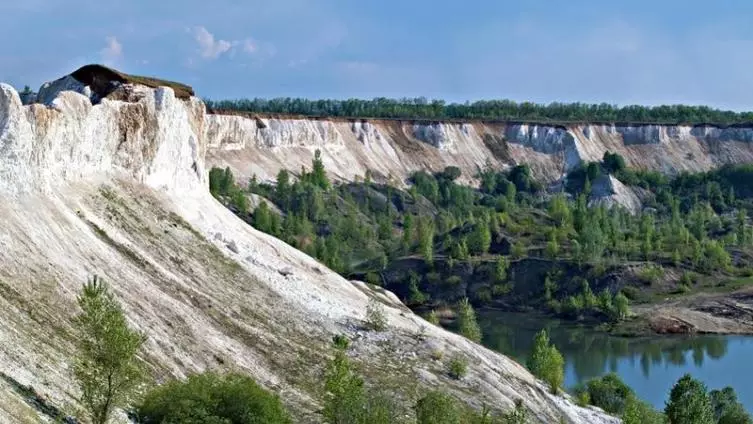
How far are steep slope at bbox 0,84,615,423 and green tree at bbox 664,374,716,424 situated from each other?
127 inches

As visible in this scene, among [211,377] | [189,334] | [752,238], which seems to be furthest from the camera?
[752,238]

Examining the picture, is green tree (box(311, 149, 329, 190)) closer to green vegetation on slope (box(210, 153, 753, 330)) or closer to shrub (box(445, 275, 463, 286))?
green vegetation on slope (box(210, 153, 753, 330))

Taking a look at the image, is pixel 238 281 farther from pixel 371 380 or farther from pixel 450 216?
pixel 450 216

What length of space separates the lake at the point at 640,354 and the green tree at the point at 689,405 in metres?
15.2

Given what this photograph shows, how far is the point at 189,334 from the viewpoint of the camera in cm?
3403

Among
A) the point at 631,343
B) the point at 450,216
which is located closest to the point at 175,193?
the point at 631,343

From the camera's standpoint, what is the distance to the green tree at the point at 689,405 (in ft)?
136

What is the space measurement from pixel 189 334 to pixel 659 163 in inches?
5468

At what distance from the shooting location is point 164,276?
37031mm

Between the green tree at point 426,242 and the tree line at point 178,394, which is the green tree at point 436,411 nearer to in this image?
the tree line at point 178,394

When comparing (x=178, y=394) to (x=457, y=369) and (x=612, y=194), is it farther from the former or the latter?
(x=612, y=194)

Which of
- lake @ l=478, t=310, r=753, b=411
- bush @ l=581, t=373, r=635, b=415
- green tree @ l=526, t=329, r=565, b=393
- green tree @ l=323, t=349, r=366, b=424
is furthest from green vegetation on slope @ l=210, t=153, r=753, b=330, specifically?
green tree @ l=323, t=349, r=366, b=424

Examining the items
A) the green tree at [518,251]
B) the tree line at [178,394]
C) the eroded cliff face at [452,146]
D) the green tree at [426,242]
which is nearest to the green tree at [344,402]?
the tree line at [178,394]

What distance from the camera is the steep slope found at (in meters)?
30.2
